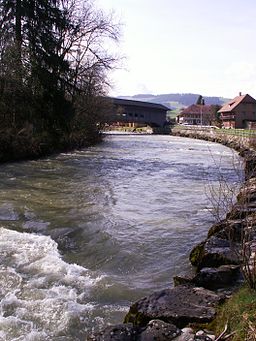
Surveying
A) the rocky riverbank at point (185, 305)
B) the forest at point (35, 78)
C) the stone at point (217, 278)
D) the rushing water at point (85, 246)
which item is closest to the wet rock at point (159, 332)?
the rocky riverbank at point (185, 305)

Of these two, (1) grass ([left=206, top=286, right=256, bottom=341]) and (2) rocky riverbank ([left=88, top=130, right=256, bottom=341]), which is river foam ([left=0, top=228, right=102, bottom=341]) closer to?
(2) rocky riverbank ([left=88, top=130, right=256, bottom=341])

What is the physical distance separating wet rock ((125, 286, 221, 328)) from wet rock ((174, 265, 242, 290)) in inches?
11.2

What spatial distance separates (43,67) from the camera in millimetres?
26703

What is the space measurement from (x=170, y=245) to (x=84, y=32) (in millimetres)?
27571

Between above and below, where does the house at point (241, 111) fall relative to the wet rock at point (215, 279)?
above

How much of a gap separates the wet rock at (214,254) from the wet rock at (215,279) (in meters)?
0.38

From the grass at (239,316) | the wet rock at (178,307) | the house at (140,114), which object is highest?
the house at (140,114)

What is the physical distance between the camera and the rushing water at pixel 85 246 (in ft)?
19.3

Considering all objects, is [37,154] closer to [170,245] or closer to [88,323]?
[170,245]

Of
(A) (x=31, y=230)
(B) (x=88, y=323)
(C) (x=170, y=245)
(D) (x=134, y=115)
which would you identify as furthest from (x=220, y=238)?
(D) (x=134, y=115)

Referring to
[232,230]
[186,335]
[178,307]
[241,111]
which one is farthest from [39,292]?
[241,111]

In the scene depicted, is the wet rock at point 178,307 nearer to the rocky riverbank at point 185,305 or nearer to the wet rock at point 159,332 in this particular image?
the rocky riverbank at point 185,305

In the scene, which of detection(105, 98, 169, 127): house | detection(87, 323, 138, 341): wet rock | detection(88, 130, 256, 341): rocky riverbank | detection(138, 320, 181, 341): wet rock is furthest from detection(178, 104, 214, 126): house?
detection(87, 323, 138, 341): wet rock

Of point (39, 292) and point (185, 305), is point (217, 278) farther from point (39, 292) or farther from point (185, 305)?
point (39, 292)
